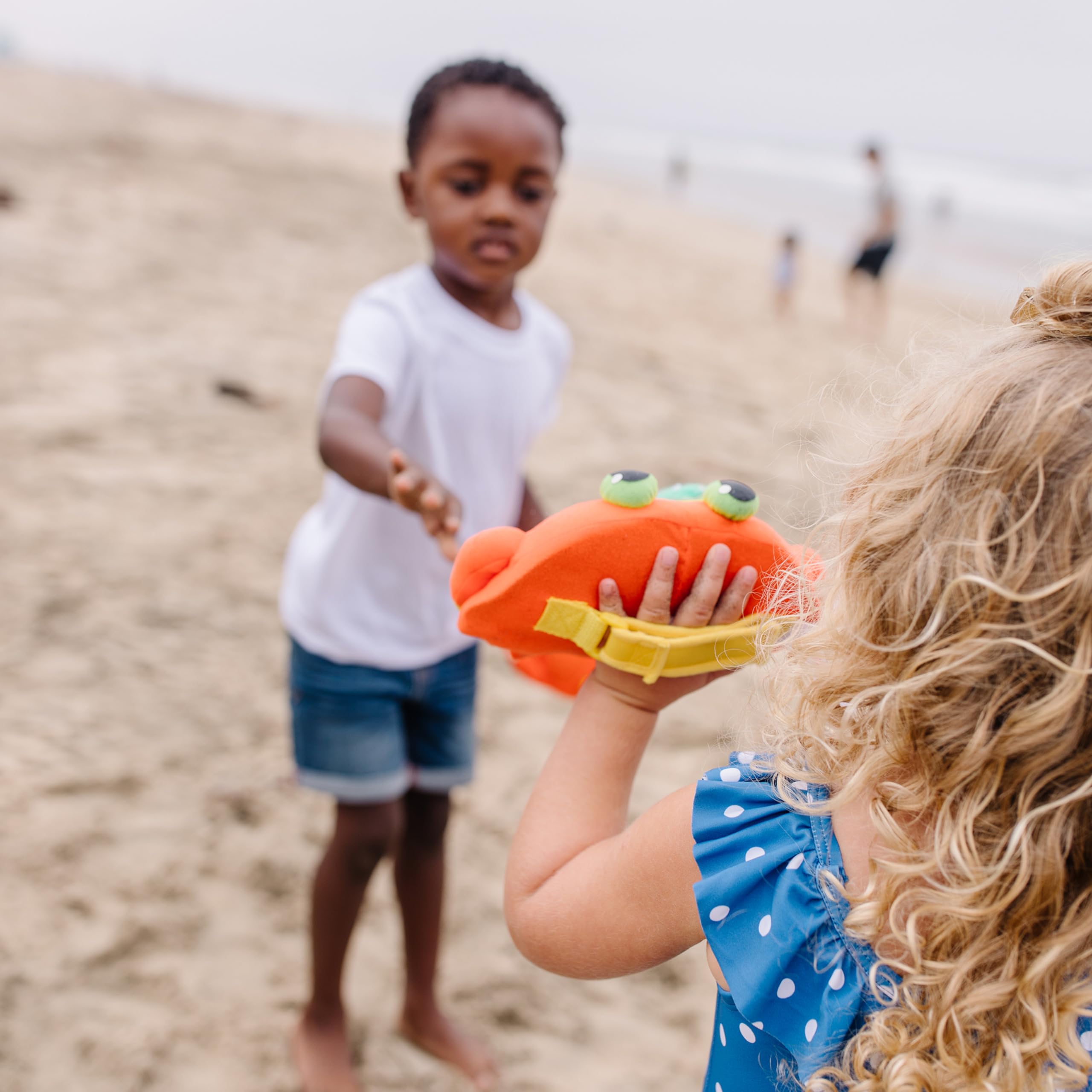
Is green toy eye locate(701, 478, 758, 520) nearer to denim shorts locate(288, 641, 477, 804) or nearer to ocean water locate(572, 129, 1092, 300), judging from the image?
denim shorts locate(288, 641, 477, 804)

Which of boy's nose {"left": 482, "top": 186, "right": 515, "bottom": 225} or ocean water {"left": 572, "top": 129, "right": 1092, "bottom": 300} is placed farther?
ocean water {"left": 572, "top": 129, "right": 1092, "bottom": 300}

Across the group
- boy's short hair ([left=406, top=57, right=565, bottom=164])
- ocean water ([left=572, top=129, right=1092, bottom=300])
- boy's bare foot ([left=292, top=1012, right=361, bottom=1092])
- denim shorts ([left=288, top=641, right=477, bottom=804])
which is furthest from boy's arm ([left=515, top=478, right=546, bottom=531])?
ocean water ([left=572, top=129, right=1092, bottom=300])

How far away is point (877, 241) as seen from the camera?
29.0 ft

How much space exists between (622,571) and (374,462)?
20.7 inches

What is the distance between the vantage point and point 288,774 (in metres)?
2.51

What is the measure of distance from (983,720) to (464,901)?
6.02 ft

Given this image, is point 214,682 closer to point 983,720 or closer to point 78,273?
point 983,720

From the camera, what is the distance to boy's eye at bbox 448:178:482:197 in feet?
5.11

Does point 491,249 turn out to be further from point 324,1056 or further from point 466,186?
point 324,1056

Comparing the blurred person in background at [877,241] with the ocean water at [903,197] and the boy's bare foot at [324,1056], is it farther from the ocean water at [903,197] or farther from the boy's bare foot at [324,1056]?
the boy's bare foot at [324,1056]

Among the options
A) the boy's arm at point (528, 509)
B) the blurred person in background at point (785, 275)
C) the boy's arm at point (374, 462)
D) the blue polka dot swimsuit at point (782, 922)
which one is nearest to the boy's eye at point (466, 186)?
the boy's arm at point (374, 462)

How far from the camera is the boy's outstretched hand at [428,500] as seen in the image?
3.87 feet

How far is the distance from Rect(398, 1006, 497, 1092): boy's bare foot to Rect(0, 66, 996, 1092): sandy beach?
0.11ft

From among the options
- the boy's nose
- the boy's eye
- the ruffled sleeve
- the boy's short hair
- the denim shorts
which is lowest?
the denim shorts
